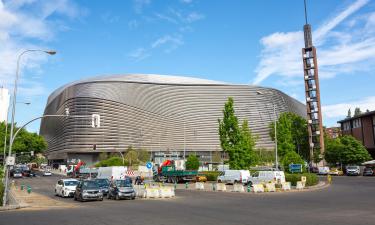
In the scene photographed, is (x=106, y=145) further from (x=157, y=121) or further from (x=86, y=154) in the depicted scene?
(x=157, y=121)

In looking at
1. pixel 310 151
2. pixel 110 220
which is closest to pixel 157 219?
pixel 110 220

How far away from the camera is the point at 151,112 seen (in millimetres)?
149500

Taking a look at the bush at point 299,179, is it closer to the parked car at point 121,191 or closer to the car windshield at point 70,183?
the parked car at point 121,191

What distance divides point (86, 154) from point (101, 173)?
282 feet

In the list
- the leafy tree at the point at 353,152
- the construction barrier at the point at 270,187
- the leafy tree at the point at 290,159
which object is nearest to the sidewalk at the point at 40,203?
the construction barrier at the point at 270,187

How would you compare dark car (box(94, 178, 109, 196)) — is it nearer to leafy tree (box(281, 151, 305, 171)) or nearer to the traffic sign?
the traffic sign

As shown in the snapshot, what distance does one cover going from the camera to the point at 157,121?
150250mm

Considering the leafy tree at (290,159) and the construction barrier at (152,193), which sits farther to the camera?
the leafy tree at (290,159)

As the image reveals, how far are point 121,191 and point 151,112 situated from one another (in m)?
121

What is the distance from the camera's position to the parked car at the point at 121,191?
28.9m

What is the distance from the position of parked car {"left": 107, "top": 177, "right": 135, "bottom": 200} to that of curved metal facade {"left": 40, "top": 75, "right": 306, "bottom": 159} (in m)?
107

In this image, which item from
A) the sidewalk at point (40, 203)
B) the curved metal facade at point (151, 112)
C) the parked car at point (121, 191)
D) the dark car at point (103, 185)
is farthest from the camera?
the curved metal facade at point (151, 112)

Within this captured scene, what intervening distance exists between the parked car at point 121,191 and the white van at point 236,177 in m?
16.8

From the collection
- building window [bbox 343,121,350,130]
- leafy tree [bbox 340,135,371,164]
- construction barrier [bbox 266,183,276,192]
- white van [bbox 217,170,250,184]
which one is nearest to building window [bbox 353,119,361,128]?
building window [bbox 343,121,350,130]
